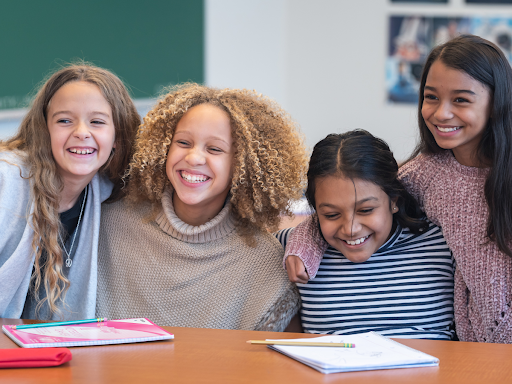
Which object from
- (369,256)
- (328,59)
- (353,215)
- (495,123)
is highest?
(328,59)

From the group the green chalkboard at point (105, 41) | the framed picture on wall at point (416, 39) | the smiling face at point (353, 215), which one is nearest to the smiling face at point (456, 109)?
the smiling face at point (353, 215)

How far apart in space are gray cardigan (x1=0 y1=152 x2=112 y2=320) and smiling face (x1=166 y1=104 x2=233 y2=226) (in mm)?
281

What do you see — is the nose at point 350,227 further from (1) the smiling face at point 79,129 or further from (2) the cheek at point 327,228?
(1) the smiling face at point 79,129

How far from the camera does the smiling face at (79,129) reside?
61.2 inches

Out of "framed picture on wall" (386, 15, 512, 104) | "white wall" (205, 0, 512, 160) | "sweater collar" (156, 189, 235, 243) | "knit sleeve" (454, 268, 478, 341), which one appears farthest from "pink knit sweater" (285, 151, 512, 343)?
"framed picture on wall" (386, 15, 512, 104)

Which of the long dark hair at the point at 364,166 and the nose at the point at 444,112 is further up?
the nose at the point at 444,112

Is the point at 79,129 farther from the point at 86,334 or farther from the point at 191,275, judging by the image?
the point at 86,334

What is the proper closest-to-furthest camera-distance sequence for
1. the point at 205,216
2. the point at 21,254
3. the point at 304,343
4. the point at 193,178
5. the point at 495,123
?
the point at 304,343
the point at 495,123
the point at 21,254
the point at 193,178
the point at 205,216

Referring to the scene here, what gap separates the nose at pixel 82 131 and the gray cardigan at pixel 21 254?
167mm

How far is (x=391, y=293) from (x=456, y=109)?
508 millimetres

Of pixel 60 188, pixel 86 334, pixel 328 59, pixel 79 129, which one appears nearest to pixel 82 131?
pixel 79 129

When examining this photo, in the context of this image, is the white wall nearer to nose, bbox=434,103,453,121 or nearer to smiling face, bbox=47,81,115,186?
smiling face, bbox=47,81,115,186

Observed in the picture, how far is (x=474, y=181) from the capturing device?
4.55 ft

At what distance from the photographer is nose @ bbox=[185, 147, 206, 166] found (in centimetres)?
152
